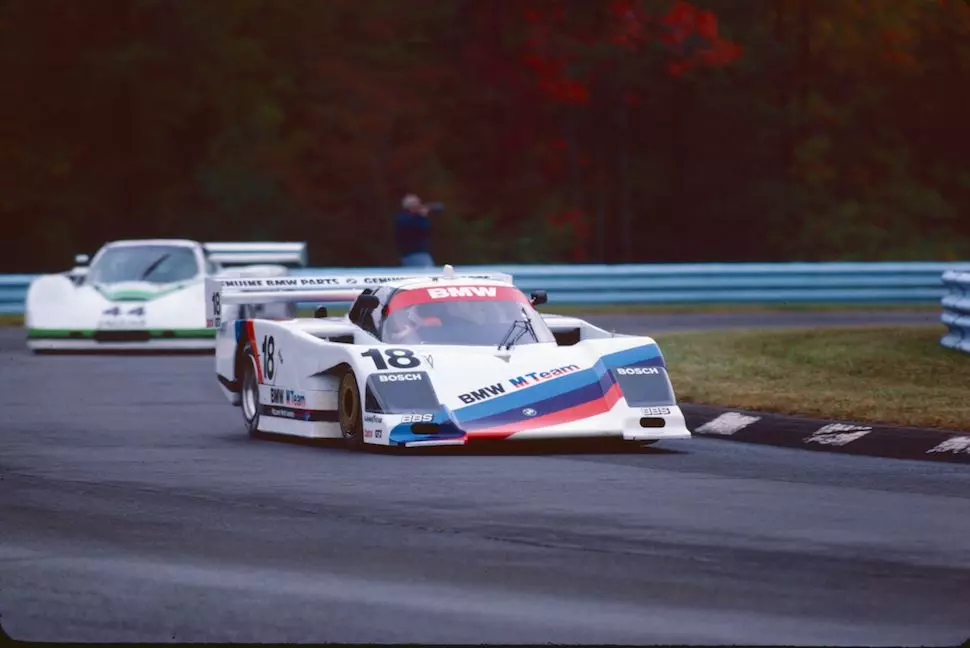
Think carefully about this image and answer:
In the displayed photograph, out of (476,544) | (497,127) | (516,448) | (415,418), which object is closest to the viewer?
(476,544)

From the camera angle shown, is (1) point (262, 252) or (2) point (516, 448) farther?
(1) point (262, 252)

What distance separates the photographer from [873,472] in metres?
12.5

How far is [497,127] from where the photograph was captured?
46625mm

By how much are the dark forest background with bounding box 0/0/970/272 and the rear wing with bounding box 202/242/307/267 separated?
11.0m

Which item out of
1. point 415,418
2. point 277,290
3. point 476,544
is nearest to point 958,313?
point 277,290

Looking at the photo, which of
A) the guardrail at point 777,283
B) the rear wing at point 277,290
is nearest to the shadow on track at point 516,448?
the rear wing at point 277,290

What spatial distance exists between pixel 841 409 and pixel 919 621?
24.5ft

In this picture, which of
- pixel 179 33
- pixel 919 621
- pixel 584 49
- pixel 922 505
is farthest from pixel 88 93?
pixel 919 621

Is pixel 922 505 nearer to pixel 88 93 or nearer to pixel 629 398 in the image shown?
pixel 629 398

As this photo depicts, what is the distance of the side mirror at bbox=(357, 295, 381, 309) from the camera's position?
15.0 m

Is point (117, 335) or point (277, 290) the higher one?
point (277, 290)

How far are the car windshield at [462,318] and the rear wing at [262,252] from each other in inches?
563

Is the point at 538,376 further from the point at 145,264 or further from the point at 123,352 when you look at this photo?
the point at 145,264

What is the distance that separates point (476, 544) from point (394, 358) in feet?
14.1
